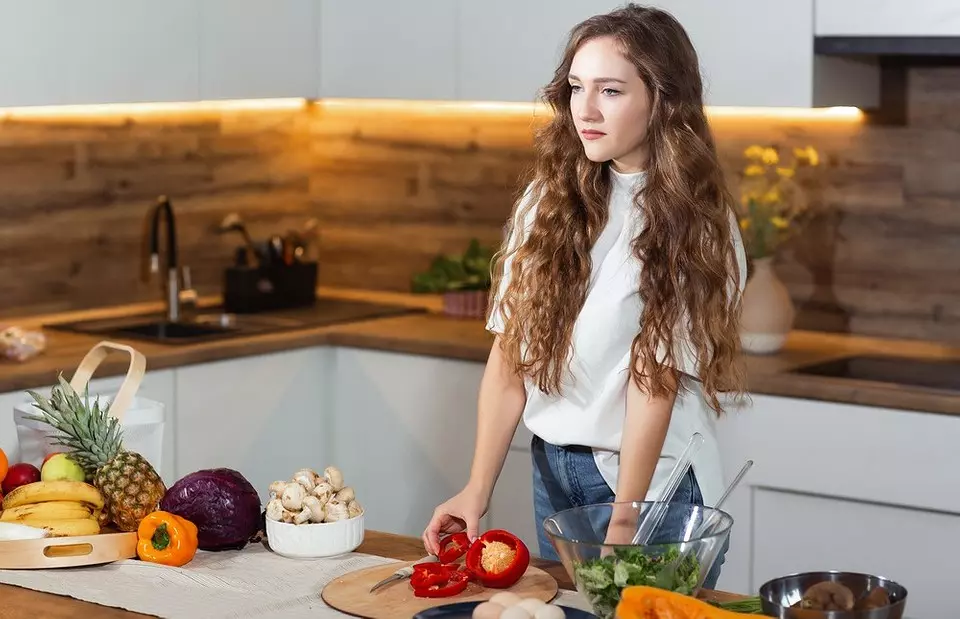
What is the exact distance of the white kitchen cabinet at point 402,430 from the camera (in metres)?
3.78

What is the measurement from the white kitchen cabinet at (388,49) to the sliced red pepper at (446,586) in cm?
221

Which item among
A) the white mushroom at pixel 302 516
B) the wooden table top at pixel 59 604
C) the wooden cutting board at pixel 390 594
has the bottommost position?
the wooden table top at pixel 59 604

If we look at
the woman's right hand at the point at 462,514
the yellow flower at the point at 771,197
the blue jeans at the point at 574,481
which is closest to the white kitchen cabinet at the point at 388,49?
the yellow flower at the point at 771,197

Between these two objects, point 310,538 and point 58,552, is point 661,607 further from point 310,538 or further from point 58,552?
point 58,552

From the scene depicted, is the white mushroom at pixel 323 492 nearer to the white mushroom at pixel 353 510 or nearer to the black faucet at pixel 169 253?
the white mushroom at pixel 353 510

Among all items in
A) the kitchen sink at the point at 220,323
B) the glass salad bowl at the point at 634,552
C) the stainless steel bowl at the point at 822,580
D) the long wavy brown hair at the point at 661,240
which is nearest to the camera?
the stainless steel bowl at the point at 822,580

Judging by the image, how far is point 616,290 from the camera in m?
2.19

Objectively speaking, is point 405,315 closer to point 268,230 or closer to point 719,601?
point 268,230

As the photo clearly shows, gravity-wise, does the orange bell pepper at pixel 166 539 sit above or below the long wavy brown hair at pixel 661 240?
below

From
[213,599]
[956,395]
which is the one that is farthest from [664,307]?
[956,395]

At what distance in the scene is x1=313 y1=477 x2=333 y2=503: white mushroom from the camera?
6.82 feet

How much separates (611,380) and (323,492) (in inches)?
17.6

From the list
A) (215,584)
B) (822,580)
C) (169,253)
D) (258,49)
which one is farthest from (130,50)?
(822,580)

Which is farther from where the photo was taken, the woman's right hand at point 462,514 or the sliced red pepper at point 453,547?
the woman's right hand at point 462,514
